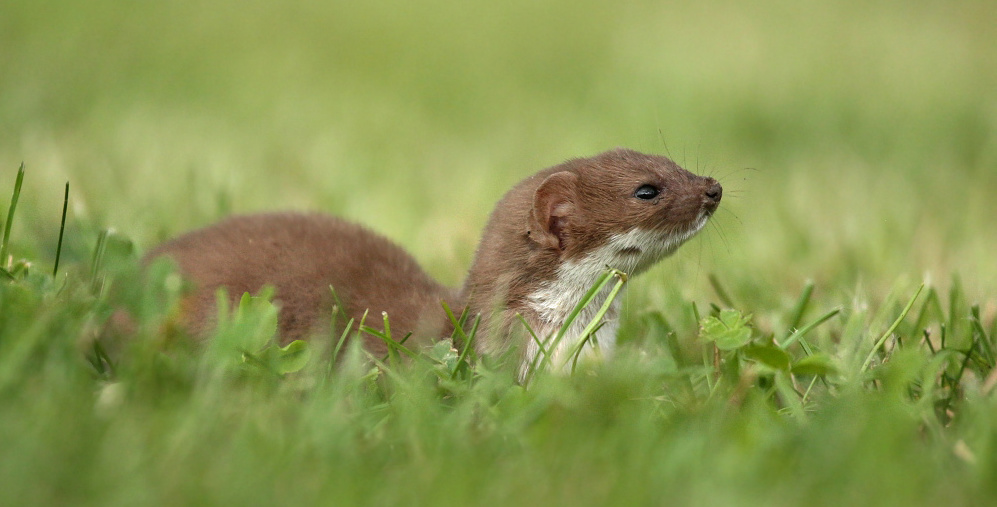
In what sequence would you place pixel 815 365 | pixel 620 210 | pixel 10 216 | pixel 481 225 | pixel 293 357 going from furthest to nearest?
pixel 481 225
pixel 620 210
pixel 10 216
pixel 293 357
pixel 815 365

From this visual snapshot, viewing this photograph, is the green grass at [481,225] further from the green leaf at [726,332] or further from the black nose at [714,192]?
the black nose at [714,192]

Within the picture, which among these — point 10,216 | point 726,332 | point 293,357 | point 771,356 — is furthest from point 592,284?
point 10,216

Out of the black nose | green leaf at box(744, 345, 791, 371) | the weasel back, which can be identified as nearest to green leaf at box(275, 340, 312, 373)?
the weasel back

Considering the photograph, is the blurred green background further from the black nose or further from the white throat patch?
the white throat patch

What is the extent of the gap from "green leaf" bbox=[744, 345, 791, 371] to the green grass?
0.01m

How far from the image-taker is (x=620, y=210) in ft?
14.4

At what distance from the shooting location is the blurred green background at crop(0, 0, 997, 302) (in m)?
6.27

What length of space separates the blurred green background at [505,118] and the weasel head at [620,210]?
1.84 feet

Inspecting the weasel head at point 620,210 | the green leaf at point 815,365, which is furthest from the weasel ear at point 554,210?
the green leaf at point 815,365

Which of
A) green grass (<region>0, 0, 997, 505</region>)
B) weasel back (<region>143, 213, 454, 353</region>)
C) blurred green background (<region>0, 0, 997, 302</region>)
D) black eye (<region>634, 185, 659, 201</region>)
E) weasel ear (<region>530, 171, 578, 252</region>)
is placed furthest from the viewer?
blurred green background (<region>0, 0, 997, 302</region>)

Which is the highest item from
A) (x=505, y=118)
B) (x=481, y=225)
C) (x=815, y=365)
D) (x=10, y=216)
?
(x=10, y=216)

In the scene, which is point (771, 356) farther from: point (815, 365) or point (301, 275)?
point (301, 275)

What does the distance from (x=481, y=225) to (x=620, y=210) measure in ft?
7.23

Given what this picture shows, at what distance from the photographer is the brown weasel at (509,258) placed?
13.8 feet
